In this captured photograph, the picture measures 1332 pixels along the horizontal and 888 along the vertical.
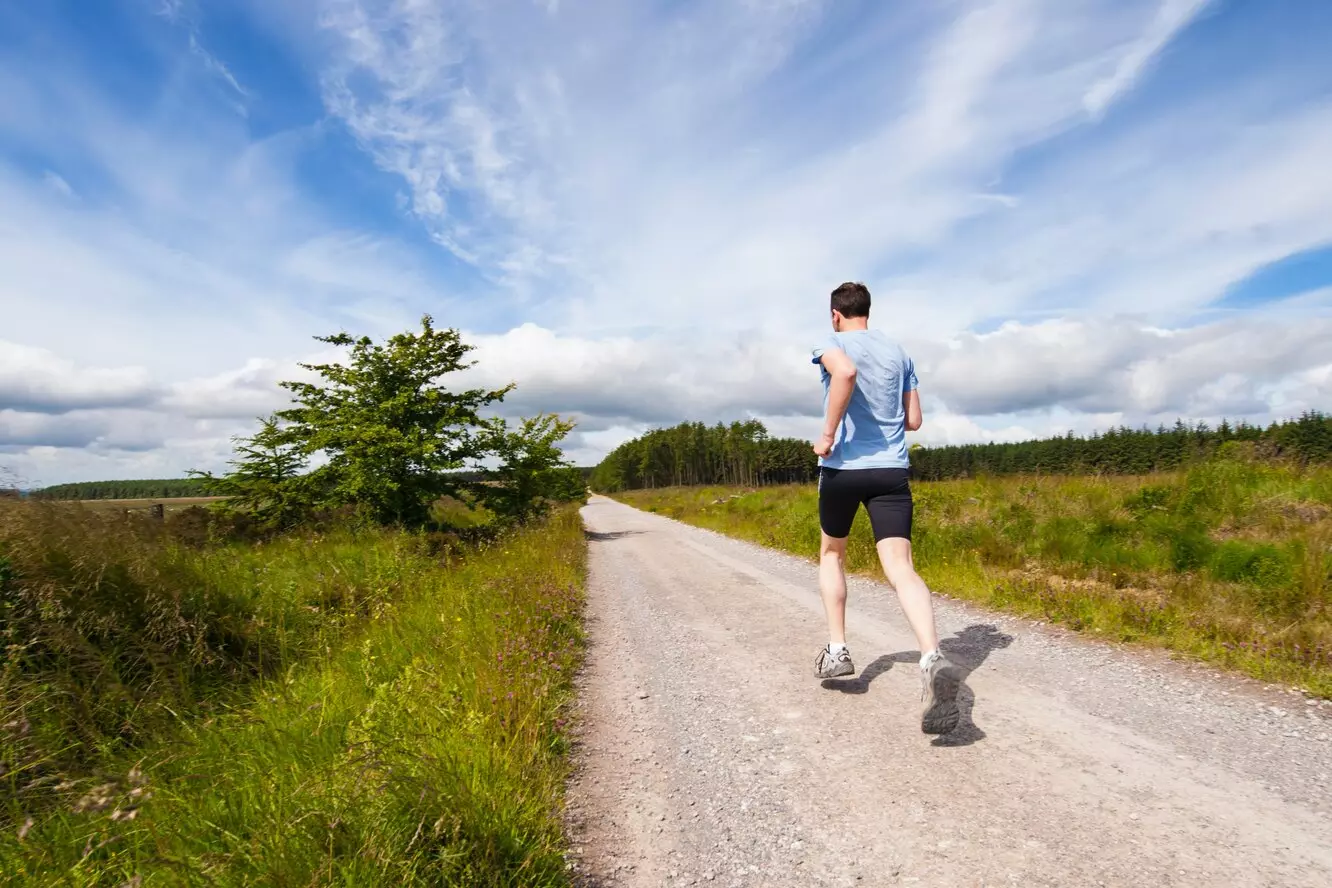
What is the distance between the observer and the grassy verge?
13.7 feet

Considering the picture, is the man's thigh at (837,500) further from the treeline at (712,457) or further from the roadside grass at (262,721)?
the treeline at (712,457)

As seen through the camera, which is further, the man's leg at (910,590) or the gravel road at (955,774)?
the man's leg at (910,590)

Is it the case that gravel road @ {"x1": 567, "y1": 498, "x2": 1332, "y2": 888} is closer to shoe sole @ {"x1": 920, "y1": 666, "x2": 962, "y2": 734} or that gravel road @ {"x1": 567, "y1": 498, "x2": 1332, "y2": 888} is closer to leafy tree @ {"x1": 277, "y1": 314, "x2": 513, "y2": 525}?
shoe sole @ {"x1": 920, "y1": 666, "x2": 962, "y2": 734}

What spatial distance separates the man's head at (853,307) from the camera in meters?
3.76

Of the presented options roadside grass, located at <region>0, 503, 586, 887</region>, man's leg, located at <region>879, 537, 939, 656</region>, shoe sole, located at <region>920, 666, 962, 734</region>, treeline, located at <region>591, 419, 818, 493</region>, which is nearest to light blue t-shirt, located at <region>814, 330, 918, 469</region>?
man's leg, located at <region>879, 537, 939, 656</region>

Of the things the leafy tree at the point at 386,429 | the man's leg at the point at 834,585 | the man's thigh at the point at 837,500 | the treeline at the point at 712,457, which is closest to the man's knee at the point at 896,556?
the man's thigh at the point at 837,500

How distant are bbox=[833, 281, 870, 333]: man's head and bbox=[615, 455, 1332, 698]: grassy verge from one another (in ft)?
10.5

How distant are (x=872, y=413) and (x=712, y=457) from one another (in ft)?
338

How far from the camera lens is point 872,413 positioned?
3.50 metres

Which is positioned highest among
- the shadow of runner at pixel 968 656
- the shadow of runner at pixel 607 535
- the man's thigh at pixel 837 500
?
the man's thigh at pixel 837 500

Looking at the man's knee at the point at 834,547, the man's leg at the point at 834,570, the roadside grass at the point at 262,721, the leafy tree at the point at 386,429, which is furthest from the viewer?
the leafy tree at the point at 386,429

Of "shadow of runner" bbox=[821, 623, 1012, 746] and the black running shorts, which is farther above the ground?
the black running shorts

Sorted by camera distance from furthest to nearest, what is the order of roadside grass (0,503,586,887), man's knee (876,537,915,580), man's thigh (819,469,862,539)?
man's thigh (819,469,862,539) < man's knee (876,537,915,580) < roadside grass (0,503,586,887)

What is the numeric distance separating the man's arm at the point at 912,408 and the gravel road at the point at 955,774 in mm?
1629
